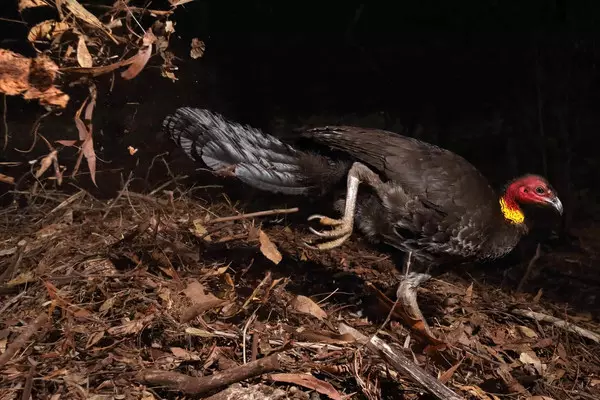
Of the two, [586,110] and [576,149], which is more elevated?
[586,110]

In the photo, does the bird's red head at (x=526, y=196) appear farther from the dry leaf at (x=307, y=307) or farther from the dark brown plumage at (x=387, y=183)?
the dry leaf at (x=307, y=307)

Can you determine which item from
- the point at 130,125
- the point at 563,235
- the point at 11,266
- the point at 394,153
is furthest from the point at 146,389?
the point at 563,235

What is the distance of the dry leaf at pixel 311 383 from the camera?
241 centimetres

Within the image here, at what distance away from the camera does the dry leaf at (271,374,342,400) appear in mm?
2414

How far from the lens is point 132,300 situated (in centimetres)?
284

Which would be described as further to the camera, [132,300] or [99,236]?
[99,236]

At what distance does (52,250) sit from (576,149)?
11.8 ft

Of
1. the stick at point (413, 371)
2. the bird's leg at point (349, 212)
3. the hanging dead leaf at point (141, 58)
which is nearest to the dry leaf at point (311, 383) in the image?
the stick at point (413, 371)

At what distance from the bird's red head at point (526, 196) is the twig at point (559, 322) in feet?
1.74

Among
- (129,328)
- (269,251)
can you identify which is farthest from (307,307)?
(129,328)

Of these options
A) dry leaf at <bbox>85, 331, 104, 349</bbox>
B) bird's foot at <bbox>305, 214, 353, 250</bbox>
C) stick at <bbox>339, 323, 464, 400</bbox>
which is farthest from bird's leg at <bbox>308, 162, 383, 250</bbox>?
dry leaf at <bbox>85, 331, 104, 349</bbox>

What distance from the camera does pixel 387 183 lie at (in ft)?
10.5

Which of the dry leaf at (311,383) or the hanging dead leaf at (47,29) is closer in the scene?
the hanging dead leaf at (47,29)

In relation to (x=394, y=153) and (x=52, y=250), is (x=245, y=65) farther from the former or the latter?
(x=52, y=250)
